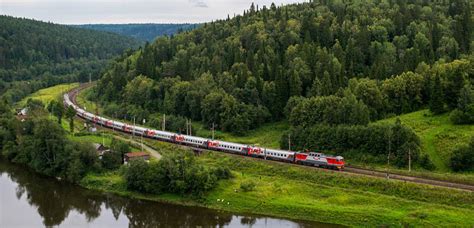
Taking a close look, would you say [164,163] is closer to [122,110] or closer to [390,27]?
[122,110]

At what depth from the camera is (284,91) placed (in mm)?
105000

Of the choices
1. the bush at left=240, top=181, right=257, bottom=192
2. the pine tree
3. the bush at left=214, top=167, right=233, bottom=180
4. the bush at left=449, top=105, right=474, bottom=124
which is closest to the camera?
the bush at left=240, top=181, right=257, bottom=192

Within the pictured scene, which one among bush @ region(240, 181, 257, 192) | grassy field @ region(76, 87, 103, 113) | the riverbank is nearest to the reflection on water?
the riverbank

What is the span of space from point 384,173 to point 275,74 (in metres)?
43.5

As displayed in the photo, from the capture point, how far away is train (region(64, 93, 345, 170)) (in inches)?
3004

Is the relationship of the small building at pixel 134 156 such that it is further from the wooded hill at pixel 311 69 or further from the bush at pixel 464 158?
the bush at pixel 464 158

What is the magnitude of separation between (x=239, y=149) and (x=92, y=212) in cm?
2666

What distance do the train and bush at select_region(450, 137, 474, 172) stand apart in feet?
47.7

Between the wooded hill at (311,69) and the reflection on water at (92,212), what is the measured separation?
24.9 meters

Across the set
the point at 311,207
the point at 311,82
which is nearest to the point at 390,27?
the point at 311,82

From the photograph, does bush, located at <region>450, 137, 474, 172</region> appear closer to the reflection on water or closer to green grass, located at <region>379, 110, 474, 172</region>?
green grass, located at <region>379, 110, 474, 172</region>

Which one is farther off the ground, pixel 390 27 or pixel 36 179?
pixel 390 27

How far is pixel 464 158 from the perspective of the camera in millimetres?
70938

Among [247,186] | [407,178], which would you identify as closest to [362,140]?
[407,178]
